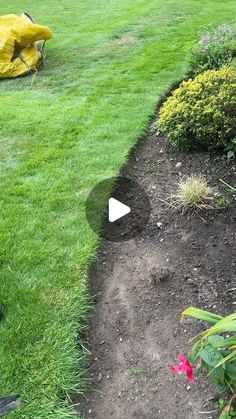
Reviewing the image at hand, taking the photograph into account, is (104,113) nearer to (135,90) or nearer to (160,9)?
(135,90)

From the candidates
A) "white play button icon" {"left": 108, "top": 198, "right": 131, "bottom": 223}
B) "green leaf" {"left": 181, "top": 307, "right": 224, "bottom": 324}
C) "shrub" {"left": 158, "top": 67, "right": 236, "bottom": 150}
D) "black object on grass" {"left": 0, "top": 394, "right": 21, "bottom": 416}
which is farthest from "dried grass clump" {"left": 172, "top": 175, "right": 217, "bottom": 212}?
"black object on grass" {"left": 0, "top": 394, "right": 21, "bottom": 416}

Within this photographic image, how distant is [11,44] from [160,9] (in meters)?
4.81

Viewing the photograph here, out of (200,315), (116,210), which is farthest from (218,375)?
(116,210)

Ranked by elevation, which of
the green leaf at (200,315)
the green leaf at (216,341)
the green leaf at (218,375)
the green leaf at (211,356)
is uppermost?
the green leaf at (200,315)

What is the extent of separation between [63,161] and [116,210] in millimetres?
1091

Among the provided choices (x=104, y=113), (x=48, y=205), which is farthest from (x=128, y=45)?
(x=48, y=205)

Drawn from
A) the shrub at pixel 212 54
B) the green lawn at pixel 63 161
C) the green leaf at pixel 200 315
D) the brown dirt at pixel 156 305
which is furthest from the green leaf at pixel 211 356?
the shrub at pixel 212 54

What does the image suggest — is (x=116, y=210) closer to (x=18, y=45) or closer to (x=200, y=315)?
(x=200, y=315)

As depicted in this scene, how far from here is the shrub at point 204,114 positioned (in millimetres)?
4062

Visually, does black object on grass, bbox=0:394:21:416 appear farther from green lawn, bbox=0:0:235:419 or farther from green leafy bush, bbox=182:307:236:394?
green leafy bush, bbox=182:307:236:394

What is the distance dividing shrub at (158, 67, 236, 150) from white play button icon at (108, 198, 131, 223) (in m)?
0.98

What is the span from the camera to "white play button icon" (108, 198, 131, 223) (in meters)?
3.64

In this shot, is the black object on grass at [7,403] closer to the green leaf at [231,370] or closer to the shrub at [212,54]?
the green leaf at [231,370]
